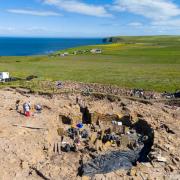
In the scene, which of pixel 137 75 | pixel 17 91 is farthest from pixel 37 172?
pixel 137 75

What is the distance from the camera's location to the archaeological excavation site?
2403 centimetres

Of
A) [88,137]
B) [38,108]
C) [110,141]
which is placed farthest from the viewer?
[38,108]

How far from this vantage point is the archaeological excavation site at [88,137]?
2403 cm

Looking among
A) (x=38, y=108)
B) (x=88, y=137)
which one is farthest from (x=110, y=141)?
(x=38, y=108)

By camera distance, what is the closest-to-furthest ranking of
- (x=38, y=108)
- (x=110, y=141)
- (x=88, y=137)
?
(x=110, y=141), (x=88, y=137), (x=38, y=108)

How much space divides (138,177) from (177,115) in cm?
1539

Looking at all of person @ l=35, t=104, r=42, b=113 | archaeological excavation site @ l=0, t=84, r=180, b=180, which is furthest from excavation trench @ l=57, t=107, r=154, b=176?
person @ l=35, t=104, r=42, b=113

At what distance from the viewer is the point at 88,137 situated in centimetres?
3111

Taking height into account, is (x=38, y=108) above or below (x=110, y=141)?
above

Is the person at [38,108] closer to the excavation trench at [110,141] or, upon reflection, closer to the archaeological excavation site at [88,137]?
the archaeological excavation site at [88,137]

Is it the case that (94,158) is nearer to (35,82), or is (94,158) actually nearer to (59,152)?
(59,152)

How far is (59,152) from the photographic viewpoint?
28234 mm

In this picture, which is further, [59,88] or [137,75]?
[137,75]

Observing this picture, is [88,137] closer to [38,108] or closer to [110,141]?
[110,141]
